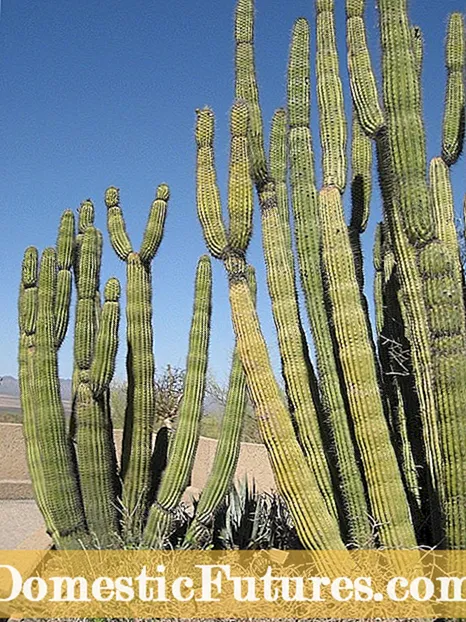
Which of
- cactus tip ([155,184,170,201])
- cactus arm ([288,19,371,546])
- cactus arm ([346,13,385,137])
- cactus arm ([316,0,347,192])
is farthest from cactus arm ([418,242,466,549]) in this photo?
cactus tip ([155,184,170,201])

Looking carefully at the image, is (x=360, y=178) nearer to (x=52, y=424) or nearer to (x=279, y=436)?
(x=279, y=436)

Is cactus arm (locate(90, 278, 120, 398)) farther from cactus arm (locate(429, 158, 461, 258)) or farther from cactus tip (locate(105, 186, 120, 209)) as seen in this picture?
cactus arm (locate(429, 158, 461, 258))

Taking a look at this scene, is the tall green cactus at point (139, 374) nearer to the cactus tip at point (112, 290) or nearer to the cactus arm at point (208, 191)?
the cactus tip at point (112, 290)

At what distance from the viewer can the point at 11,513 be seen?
383 inches

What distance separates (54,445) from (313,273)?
2192mm

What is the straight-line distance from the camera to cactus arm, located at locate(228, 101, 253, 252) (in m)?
4.44

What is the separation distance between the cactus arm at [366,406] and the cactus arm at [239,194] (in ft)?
1.83

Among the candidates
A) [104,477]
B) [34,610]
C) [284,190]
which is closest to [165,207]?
[284,190]

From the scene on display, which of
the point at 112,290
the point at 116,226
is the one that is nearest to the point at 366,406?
the point at 112,290

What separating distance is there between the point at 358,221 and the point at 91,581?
3.24 m

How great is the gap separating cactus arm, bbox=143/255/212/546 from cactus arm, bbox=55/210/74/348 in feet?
3.32

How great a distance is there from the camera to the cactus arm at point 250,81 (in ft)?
16.5

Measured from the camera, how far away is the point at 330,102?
5.04 m

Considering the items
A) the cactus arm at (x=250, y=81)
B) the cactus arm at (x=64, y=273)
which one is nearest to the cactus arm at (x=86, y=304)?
the cactus arm at (x=64, y=273)
